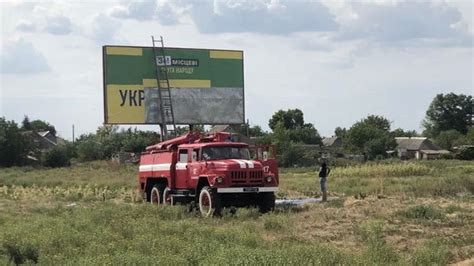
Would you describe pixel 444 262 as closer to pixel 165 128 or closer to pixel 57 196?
pixel 57 196

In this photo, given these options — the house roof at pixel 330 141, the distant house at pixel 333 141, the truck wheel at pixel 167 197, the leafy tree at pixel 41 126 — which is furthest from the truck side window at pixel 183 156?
the leafy tree at pixel 41 126

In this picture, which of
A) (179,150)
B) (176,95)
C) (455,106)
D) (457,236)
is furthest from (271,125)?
(457,236)

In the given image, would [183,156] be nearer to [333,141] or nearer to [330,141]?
[333,141]

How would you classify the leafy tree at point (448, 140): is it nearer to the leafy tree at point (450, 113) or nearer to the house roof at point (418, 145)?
the house roof at point (418, 145)

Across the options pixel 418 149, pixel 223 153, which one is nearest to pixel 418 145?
pixel 418 149

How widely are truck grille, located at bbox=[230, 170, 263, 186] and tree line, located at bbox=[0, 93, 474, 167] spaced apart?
79.8 feet

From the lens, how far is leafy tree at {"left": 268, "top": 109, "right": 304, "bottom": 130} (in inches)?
4850

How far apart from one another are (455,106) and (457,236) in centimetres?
12608

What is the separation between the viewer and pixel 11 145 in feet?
263

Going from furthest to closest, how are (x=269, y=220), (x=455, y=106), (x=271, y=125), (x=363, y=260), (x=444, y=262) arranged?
(x=455, y=106) < (x=271, y=125) < (x=269, y=220) < (x=444, y=262) < (x=363, y=260)

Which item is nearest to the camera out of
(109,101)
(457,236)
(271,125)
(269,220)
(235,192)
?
(457,236)

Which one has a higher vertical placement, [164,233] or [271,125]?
[271,125]

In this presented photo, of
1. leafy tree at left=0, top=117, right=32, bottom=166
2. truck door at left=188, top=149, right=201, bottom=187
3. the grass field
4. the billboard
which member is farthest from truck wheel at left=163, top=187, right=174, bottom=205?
leafy tree at left=0, top=117, right=32, bottom=166

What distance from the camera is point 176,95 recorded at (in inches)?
1329
